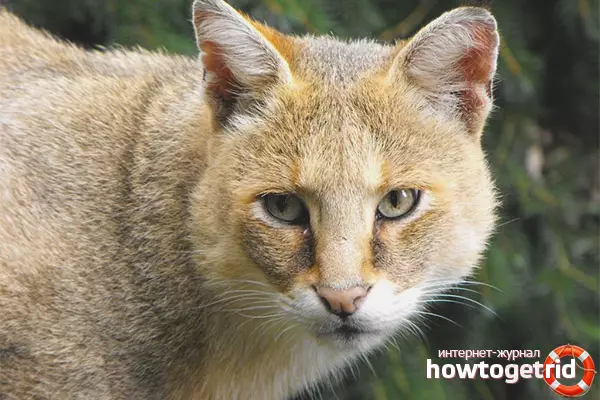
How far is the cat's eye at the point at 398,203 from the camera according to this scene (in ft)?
7.95

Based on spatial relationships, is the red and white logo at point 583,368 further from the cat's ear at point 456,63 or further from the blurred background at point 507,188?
the cat's ear at point 456,63

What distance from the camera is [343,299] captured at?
2.24m

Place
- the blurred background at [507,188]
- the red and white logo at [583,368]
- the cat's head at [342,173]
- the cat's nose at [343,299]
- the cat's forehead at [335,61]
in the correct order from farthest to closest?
the blurred background at [507,188] → the red and white logo at [583,368] → the cat's forehead at [335,61] → the cat's head at [342,173] → the cat's nose at [343,299]

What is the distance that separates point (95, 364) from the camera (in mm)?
2592

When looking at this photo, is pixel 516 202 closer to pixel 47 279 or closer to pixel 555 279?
pixel 555 279

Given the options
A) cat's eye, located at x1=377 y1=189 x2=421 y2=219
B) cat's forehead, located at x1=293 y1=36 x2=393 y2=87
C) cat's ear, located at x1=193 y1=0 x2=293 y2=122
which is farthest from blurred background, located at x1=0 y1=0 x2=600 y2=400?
cat's eye, located at x1=377 y1=189 x2=421 y2=219

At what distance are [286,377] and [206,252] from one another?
54cm

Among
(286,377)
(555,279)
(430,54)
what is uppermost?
(430,54)

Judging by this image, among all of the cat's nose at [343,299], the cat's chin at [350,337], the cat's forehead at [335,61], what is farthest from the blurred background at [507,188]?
the cat's nose at [343,299]

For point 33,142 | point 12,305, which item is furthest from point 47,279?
point 33,142

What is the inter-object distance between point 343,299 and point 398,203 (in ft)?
1.16

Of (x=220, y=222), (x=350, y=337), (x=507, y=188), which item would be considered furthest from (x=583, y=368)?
(x=220, y=222)

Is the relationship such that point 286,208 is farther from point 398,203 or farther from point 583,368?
point 583,368

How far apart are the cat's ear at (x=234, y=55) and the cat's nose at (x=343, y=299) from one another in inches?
25.4
